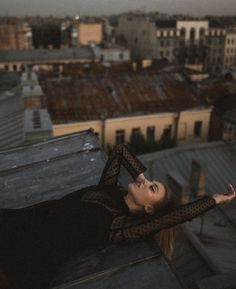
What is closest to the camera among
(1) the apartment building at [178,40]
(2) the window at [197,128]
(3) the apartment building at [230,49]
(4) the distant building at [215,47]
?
(2) the window at [197,128]

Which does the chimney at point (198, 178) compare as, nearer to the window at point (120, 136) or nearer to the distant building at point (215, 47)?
the window at point (120, 136)

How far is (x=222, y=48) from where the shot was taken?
59.2 meters

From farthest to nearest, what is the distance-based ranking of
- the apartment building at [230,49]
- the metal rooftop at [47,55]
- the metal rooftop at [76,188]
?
the apartment building at [230,49], the metal rooftop at [47,55], the metal rooftop at [76,188]

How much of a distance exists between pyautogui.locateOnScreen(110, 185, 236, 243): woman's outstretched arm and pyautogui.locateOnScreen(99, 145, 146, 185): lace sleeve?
752mm

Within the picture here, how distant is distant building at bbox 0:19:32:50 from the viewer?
167 feet

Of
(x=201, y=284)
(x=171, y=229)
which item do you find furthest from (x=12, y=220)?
(x=201, y=284)

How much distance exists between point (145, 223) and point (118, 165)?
1.15 metres

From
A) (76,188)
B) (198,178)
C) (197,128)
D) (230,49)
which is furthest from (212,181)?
(230,49)

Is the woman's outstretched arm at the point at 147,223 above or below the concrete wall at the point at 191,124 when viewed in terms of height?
above

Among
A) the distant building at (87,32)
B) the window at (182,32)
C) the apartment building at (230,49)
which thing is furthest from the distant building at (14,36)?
the apartment building at (230,49)

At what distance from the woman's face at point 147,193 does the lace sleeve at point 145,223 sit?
222mm

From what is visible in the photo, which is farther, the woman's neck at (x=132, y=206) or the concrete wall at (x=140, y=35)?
the concrete wall at (x=140, y=35)

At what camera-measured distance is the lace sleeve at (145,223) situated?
3.69 metres

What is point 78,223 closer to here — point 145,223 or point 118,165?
point 145,223
